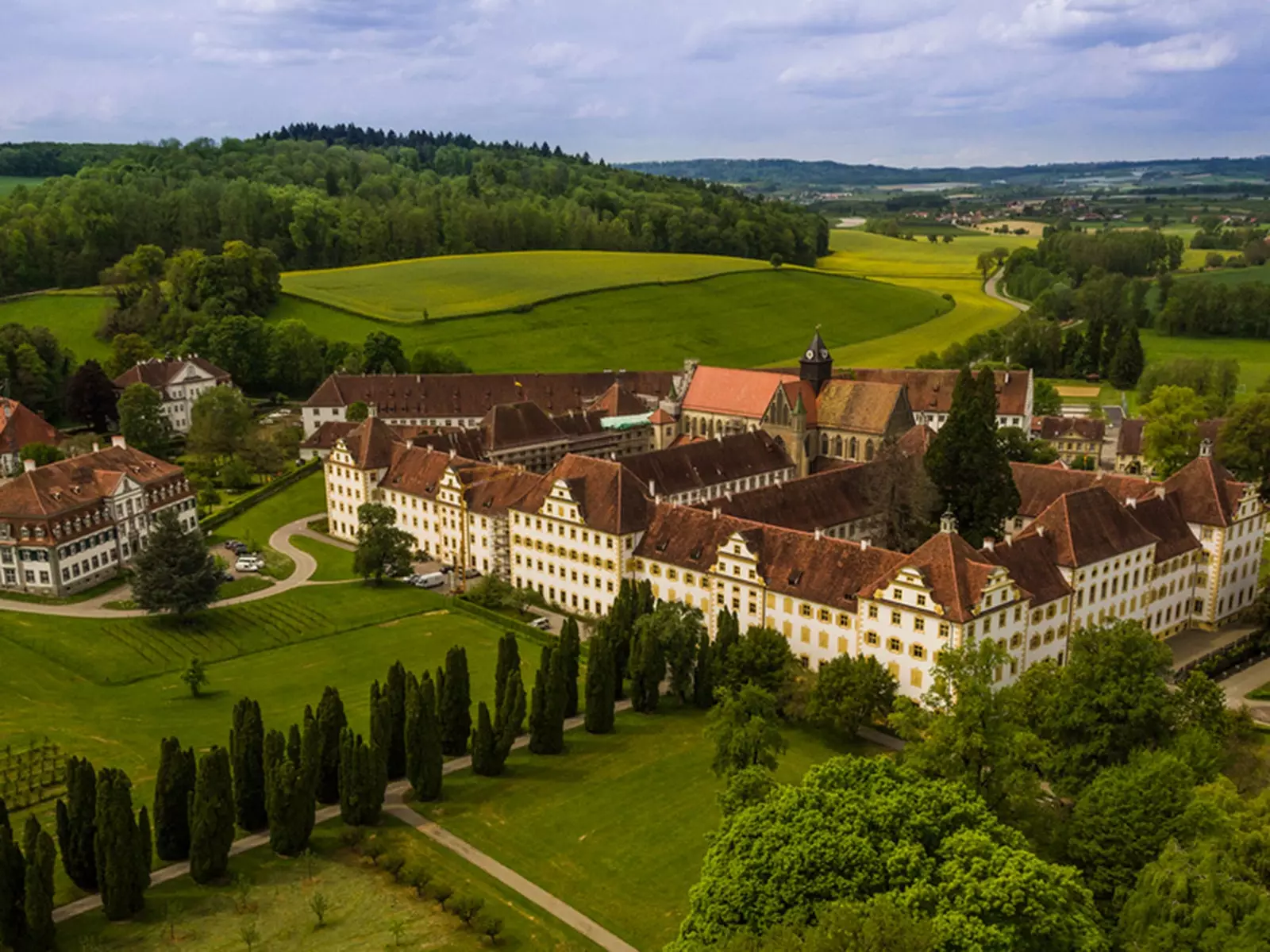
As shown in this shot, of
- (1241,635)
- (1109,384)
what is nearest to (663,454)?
(1241,635)

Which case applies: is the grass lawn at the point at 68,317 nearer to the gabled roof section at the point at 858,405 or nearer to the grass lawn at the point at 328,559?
the grass lawn at the point at 328,559

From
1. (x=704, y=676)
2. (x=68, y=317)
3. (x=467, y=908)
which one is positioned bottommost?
(x=467, y=908)

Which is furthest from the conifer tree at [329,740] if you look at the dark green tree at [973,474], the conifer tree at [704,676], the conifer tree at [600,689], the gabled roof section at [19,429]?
the gabled roof section at [19,429]

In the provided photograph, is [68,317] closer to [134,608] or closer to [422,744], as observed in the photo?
[134,608]

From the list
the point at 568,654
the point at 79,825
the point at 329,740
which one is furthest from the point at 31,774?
the point at 568,654

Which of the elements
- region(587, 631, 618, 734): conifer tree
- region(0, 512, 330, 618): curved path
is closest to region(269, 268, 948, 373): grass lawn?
region(0, 512, 330, 618): curved path

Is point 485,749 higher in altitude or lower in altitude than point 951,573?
lower

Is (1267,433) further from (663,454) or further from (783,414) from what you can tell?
(663,454)
